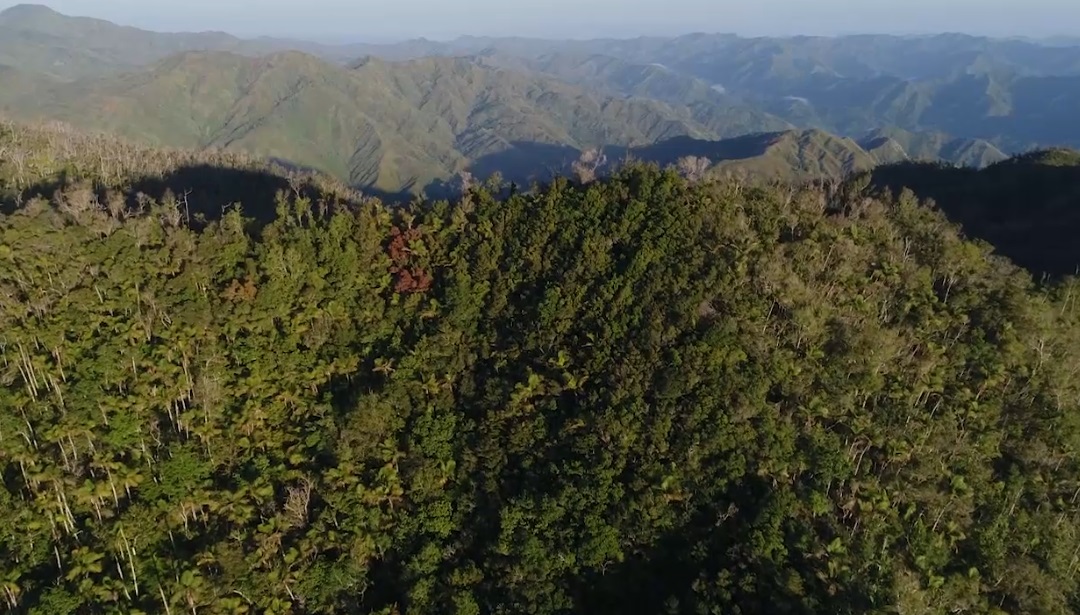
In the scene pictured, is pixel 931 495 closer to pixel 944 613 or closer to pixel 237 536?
pixel 944 613

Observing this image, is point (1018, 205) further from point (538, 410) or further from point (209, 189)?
point (209, 189)

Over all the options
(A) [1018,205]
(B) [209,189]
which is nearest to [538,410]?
(A) [1018,205]

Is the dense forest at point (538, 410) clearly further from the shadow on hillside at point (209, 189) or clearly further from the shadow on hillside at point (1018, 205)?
the shadow on hillside at point (1018, 205)

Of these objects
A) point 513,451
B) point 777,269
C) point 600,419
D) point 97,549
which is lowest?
point 97,549

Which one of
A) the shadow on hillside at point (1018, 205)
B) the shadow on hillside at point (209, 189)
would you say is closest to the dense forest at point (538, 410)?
the shadow on hillside at point (209, 189)

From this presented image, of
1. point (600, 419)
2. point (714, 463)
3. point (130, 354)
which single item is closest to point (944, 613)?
point (714, 463)

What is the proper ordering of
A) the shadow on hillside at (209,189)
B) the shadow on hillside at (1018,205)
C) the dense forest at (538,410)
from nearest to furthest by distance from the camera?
the dense forest at (538,410), the shadow on hillside at (209,189), the shadow on hillside at (1018,205)
